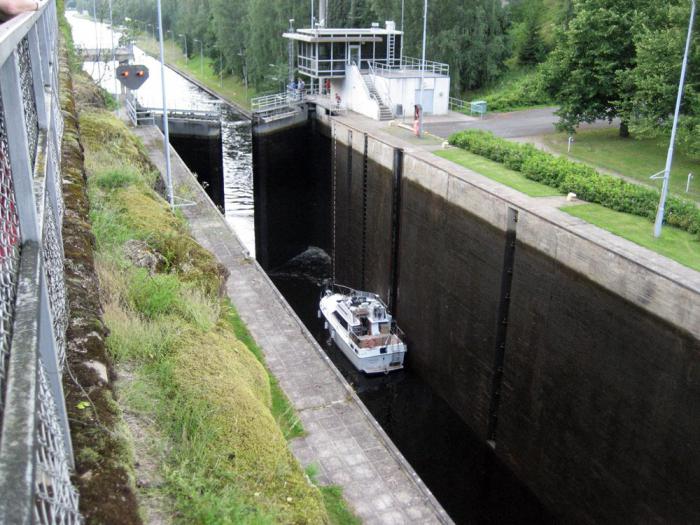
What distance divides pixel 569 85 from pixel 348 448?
16138 mm

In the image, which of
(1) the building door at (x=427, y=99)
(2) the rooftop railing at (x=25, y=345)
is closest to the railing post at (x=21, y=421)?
(2) the rooftop railing at (x=25, y=345)

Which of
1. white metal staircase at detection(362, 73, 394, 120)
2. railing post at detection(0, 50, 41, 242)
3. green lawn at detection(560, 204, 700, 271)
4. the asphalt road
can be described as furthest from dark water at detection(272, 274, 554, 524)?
railing post at detection(0, 50, 41, 242)

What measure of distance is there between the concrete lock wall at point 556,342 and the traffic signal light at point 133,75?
8.34 metres

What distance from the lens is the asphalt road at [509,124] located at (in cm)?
2393

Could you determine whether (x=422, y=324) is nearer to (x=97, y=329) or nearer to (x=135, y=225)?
(x=135, y=225)

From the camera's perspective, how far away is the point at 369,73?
→ 28594 mm

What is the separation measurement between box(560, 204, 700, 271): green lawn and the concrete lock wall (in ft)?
1.18

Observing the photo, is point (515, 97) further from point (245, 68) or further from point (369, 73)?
point (245, 68)

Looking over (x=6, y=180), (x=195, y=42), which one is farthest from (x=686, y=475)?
(x=195, y=42)

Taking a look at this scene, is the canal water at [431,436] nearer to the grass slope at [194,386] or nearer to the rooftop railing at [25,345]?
the grass slope at [194,386]

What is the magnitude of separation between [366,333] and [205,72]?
5469cm

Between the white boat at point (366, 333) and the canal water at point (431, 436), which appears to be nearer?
the canal water at point (431, 436)

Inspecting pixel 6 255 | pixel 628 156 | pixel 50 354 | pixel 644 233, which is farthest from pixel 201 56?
pixel 6 255

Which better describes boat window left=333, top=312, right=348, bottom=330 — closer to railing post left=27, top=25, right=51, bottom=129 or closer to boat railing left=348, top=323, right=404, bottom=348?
boat railing left=348, top=323, right=404, bottom=348
